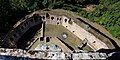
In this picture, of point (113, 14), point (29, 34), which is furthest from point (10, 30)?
point (113, 14)

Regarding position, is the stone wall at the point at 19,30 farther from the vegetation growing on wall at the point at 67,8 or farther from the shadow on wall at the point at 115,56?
the shadow on wall at the point at 115,56

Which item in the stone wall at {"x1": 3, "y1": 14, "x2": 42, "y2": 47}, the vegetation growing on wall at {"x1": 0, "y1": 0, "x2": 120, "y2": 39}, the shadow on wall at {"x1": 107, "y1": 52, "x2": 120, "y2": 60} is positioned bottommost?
the stone wall at {"x1": 3, "y1": 14, "x2": 42, "y2": 47}

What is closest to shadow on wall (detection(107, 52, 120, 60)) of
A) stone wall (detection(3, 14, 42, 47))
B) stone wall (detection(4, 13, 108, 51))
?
stone wall (detection(4, 13, 108, 51))

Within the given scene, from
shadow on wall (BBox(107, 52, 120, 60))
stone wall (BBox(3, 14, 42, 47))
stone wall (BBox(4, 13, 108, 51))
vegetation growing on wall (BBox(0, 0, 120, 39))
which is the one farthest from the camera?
vegetation growing on wall (BBox(0, 0, 120, 39))

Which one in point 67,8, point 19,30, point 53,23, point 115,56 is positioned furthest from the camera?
point 67,8

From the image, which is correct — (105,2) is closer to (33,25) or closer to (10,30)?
(33,25)

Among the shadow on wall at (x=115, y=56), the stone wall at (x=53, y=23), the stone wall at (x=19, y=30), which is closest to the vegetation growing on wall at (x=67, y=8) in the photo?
the stone wall at (x=19, y=30)

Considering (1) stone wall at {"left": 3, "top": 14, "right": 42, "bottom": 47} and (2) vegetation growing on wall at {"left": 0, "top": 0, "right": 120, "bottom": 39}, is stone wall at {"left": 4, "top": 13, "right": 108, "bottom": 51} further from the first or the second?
(2) vegetation growing on wall at {"left": 0, "top": 0, "right": 120, "bottom": 39}

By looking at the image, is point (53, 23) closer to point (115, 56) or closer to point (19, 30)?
point (19, 30)

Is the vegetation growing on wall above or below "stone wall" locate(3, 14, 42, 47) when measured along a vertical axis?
above

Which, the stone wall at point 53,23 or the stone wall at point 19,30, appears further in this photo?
the stone wall at point 53,23

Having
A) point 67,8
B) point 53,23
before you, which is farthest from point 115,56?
point 67,8
